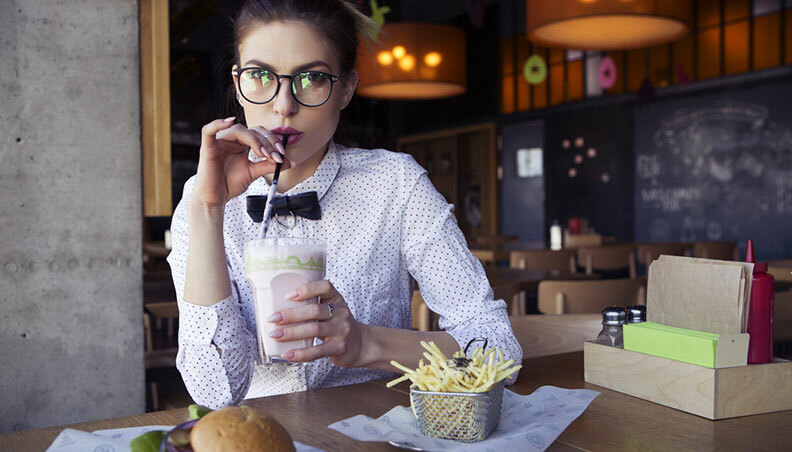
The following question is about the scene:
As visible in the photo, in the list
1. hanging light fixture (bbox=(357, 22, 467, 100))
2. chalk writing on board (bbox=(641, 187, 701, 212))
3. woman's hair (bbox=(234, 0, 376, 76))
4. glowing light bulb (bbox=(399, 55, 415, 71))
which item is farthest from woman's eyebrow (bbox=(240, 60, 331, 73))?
chalk writing on board (bbox=(641, 187, 701, 212))

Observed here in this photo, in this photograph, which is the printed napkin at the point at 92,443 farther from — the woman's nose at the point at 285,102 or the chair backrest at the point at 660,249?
the chair backrest at the point at 660,249

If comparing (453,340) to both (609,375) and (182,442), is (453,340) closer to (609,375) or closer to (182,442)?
(609,375)

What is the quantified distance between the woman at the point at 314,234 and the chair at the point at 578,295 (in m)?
1.22

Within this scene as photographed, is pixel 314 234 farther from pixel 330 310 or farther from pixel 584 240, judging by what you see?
pixel 584 240

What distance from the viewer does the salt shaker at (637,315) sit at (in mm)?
1200

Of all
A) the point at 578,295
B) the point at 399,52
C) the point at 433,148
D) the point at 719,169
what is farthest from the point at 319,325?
the point at 433,148

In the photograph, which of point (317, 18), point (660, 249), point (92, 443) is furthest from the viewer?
point (660, 249)

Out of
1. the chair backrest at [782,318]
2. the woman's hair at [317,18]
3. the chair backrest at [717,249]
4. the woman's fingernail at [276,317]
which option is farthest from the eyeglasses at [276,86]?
the chair backrest at [717,249]

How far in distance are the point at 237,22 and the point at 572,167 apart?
28.8 ft

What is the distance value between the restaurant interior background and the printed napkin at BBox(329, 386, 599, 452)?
0.69 m

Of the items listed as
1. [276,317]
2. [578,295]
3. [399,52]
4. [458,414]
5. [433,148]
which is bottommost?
[578,295]

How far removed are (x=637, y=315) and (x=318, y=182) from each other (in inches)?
28.7

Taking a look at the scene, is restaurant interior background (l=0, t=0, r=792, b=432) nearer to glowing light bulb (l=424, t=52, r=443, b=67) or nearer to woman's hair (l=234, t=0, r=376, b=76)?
woman's hair (l=234, t=0, r=376, b=76)

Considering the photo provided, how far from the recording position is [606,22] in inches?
180
